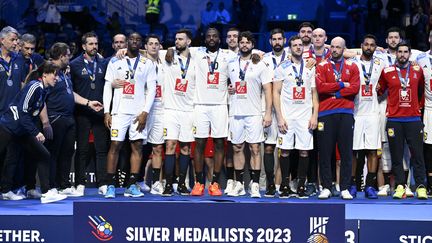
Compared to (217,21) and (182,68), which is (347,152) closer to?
(182,68)

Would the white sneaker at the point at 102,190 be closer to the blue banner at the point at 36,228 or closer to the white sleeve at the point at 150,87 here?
the white sleeve at the point at 150,87

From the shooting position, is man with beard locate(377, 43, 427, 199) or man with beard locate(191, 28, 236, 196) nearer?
man with beard locate(377, 43, 427, 199)

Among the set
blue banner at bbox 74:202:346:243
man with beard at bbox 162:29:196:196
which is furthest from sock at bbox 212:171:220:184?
blue banner at bbox 74:202:346:243

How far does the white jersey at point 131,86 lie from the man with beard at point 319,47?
2.01m

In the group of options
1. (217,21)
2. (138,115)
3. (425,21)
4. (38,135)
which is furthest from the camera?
(217,21)

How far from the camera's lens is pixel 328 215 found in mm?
7090

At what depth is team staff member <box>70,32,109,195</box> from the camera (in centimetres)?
1120

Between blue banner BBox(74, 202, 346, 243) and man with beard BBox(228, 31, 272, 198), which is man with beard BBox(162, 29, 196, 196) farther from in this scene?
blue banner BBox(74, 202, 346, 243)

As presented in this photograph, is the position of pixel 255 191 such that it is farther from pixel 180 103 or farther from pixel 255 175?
pixel 180 103

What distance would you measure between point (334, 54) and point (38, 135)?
11.8ft

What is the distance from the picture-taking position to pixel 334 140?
1070 centimetres

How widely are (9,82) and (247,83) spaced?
2.87 m

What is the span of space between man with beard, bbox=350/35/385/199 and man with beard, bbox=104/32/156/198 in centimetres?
255

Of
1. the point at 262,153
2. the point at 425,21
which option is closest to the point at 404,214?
the point at 262,153
